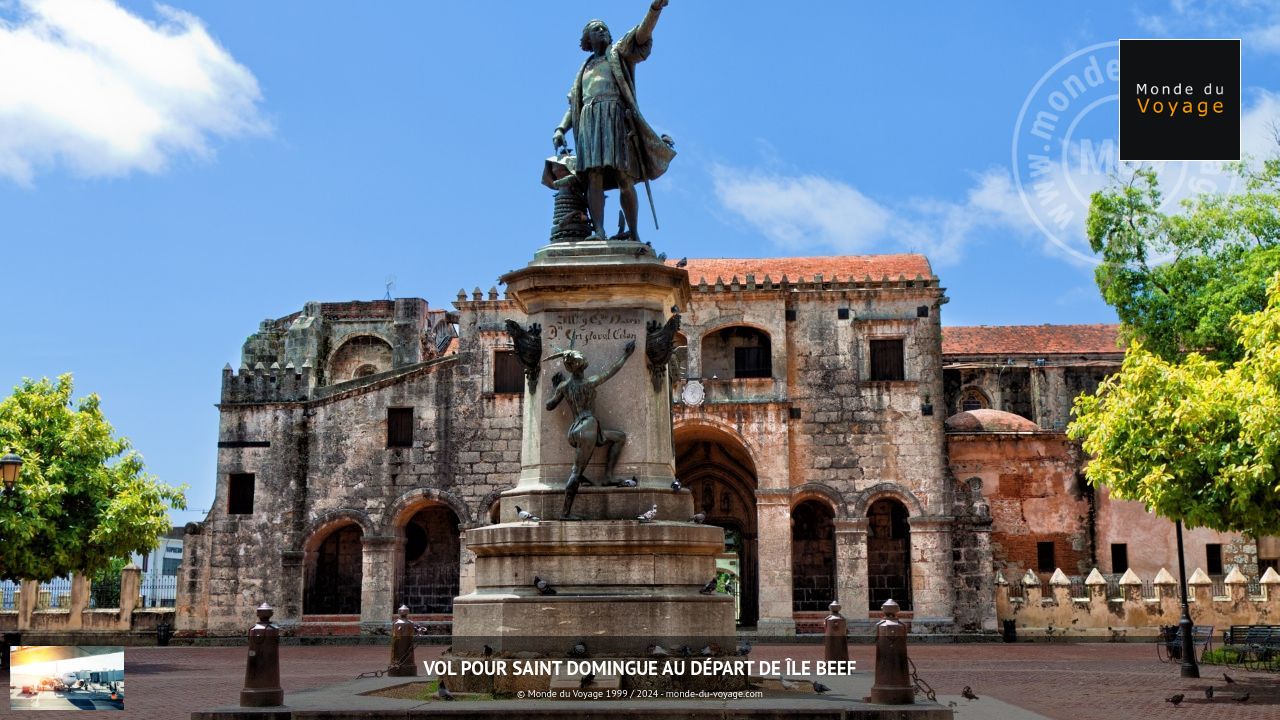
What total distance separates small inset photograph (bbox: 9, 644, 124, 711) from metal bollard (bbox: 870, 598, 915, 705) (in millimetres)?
6115

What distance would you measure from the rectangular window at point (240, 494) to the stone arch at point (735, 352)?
13.5 m

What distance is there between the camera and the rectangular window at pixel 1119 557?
37312mm

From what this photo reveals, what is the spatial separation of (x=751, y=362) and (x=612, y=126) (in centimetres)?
2419

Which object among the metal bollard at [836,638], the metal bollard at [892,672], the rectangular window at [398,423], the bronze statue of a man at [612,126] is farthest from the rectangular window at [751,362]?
the metal bollard at [892,672]

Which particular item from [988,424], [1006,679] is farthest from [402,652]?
[988,424]

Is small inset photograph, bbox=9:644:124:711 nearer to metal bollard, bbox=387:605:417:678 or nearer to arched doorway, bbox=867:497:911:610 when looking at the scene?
metal bollard, bbox=387:605:417:678

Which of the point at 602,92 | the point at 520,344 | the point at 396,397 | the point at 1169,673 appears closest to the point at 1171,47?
the point at 1169,673

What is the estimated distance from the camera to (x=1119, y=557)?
37469 mm

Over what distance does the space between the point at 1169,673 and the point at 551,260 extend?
14072 millimetres

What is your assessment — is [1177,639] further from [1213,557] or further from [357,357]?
[357,357]

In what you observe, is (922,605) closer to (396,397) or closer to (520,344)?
(396,397)

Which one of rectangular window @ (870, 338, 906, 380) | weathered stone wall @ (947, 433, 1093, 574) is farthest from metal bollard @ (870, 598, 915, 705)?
weathered stone wall @ (947, 433, 1093, 574)

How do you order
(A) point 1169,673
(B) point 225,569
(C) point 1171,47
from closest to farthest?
(A) point 1169,673, (C) point 1171,47, (B) point 225,569

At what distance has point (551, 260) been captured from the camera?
12.5m
